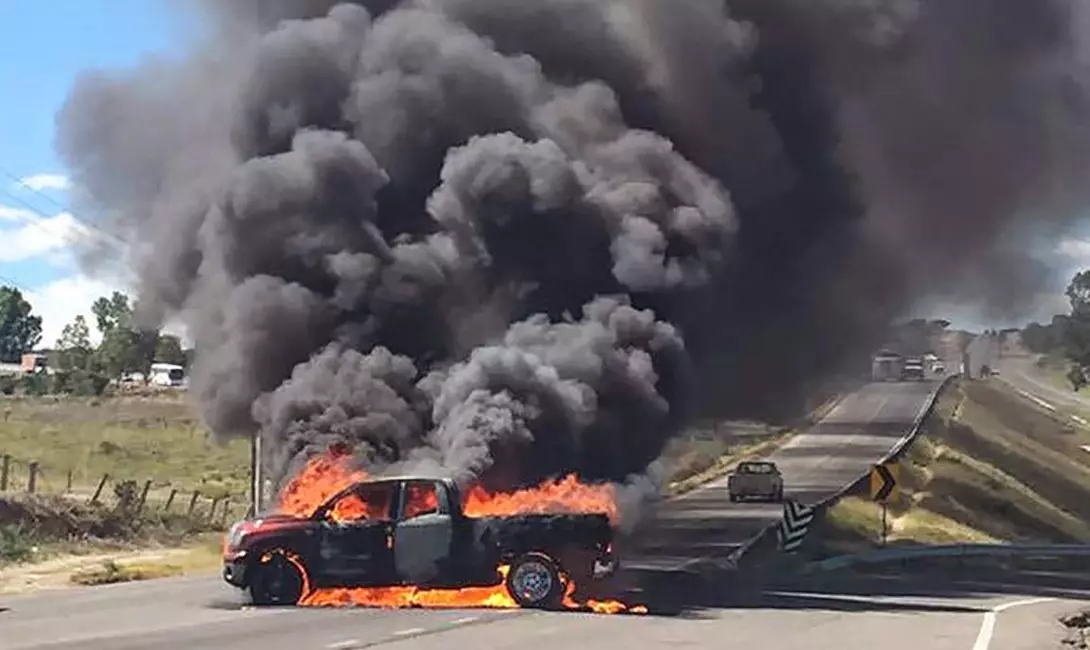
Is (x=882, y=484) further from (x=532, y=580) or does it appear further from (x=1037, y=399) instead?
(x=1037, y=399)

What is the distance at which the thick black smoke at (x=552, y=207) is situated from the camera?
26734 mm

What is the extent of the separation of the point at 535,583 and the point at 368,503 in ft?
8.14

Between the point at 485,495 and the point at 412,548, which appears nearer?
the point at 412,548

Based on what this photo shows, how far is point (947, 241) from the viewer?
43844mm

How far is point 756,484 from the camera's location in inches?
2197

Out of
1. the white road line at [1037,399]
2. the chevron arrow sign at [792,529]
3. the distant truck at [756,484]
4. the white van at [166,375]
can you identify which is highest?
the white van at [166,375]

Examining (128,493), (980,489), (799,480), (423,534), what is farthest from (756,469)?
(423,534)

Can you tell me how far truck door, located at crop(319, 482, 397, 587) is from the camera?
2178 cm

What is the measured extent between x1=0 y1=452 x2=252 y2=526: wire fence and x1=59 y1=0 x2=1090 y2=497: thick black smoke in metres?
5.22

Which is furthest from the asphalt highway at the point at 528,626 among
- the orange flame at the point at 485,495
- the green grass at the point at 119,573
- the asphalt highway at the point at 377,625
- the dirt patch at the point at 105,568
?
the orange flame at the point at 485,495

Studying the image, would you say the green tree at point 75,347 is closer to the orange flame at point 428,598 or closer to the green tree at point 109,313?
the green tree at point 109,313

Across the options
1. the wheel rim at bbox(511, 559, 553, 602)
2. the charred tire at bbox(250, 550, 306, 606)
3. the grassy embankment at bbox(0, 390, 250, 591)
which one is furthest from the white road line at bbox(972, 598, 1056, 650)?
the grassy embankment at bbox(0, 390, 250, 591)

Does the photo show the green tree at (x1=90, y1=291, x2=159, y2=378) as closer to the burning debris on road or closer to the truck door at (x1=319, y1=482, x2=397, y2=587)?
the burning debris on road

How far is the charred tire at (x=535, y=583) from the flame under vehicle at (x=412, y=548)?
1 centimetres
